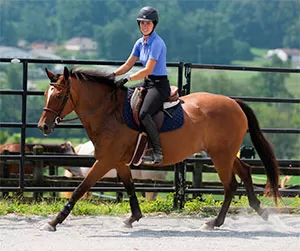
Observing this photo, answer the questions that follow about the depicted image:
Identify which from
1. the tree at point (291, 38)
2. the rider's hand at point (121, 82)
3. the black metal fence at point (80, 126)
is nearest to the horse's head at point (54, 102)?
the rider's hand at point (121, 82)

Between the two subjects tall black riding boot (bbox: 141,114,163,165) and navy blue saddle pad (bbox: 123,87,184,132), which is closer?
tall black riding boot (bbox: 141,114,163,165)

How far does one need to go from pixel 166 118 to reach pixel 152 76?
0.48 metres

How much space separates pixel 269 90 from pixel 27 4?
4359 centimetres

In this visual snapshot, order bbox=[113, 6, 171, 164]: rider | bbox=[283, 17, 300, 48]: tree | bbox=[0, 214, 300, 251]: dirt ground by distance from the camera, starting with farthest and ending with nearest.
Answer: bbox=[283, 17, 300, 48]: tree
bbox=[113, 6, 171, 164]: rider
bbox=[0, 214, 300, 251]: dirt ground

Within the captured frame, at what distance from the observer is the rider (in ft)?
23.9

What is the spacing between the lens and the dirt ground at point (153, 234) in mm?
6352

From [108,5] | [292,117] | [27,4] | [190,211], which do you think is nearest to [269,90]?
[292,117]

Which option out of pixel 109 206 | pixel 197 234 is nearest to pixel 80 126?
pixel 109 206

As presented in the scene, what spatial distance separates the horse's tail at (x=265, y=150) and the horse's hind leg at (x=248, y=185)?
26 cm

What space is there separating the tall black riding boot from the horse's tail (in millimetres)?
1335

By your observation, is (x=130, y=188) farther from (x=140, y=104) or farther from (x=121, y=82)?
(x=121, y=82)

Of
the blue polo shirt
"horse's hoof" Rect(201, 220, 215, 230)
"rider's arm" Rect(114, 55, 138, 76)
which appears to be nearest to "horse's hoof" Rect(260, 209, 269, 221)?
"horse's hoof" Rect(201, 220, 215, 230)

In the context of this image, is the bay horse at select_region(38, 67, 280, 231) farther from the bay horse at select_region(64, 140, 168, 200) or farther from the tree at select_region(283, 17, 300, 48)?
the tree at select_region(283, 17, 300, 48)

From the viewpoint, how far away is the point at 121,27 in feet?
308
